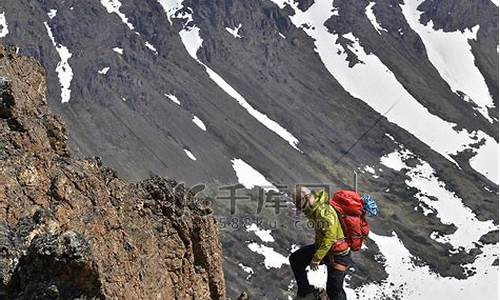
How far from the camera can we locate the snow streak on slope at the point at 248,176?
12912cm

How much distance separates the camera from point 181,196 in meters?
16.9

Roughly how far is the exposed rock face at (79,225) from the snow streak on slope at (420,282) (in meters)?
81.4

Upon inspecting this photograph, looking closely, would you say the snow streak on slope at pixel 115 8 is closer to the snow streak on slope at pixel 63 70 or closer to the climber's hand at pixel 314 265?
the snow streak on slope at pixel 63 70

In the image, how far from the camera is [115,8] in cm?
18588

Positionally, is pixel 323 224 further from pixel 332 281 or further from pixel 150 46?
pixel 150 46

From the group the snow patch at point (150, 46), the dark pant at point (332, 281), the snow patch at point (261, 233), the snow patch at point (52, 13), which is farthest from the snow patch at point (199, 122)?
the dark pant at point (332, 281)

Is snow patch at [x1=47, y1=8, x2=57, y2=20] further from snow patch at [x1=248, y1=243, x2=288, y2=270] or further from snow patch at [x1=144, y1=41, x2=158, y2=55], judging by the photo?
snow patch at [x1=248, y1=243, x2=288, y2=270]

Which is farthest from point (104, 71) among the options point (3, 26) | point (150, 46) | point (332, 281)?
point (332, 281)

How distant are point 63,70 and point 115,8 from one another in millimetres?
37452

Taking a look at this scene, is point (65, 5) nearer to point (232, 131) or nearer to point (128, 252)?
point (232, 131)

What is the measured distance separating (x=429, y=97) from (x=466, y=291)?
108889 millimetres

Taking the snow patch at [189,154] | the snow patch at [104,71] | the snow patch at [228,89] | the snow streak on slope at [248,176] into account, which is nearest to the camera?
the snow streak on slope at [248,176]

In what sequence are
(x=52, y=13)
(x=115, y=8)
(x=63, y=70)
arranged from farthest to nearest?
(x=115, y=8), (x=52, y=13), (x=63, y=70)

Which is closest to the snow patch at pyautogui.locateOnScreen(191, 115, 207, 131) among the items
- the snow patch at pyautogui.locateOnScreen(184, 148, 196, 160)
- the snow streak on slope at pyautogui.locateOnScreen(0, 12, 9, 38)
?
the snow patch at pyautogui.locateOnScreen(184, 148, 196, 160)
